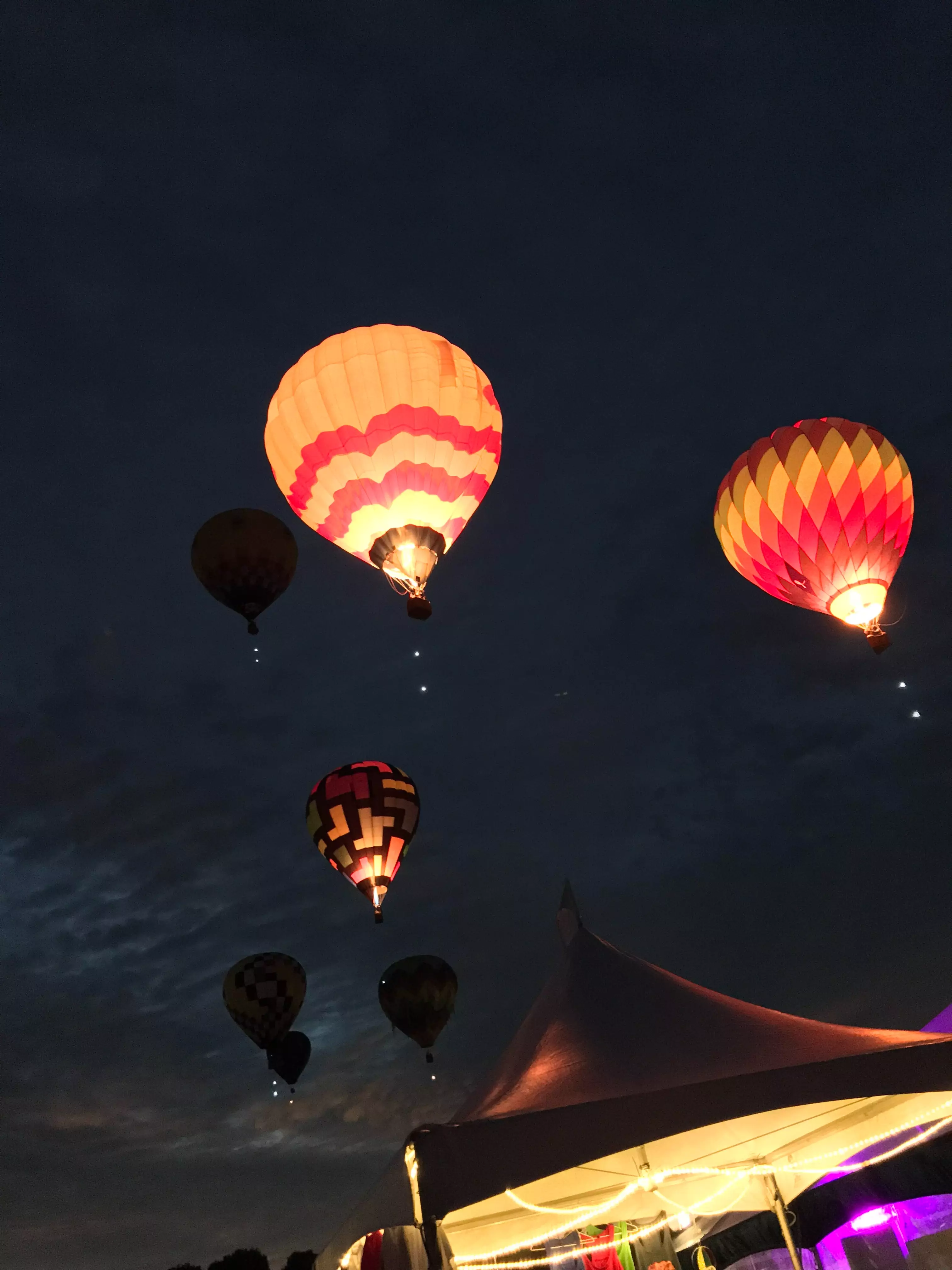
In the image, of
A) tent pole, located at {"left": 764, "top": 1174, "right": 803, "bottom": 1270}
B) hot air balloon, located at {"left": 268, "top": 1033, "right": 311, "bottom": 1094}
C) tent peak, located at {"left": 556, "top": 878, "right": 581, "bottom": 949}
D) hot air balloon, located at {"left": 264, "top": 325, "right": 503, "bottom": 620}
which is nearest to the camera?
tent pole, located at {"left": 764, "top": 1174, "right": 803, "bottom": 1270}

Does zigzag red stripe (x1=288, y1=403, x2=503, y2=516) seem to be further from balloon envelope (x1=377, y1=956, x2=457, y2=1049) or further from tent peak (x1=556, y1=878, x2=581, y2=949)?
balloon envelope (x1=377, y1=956, x2=457, y2=1049)

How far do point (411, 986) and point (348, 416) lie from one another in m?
7.76

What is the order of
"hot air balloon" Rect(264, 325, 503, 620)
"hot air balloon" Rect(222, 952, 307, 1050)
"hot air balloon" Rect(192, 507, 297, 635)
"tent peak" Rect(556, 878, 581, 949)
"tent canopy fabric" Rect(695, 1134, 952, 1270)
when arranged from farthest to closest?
"hot air balloon" Rect(222, 952, 307, 1050) → "hot air balloon" Rect(192, 507, 297, 635) → "hot air balloon" Rect(264, 325, 503, 620) → "tent peak" Rect(556, 878, 581, 949) → "tent canopy fabric" Rect(695, 1134, 952, 1270)

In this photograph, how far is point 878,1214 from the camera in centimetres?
910

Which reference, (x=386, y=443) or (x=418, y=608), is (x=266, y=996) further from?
(x=386, y=443)

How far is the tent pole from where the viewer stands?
6020mm

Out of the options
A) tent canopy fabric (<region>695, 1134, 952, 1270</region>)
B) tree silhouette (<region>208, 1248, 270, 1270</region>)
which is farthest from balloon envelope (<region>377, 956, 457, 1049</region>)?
tree silhouette (<region>208, 1248, 270, 1270</region>)

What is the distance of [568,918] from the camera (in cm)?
791

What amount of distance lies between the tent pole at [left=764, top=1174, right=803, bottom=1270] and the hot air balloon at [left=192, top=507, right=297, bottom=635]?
7643 millimetres

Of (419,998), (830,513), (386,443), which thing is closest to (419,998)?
(419,998)

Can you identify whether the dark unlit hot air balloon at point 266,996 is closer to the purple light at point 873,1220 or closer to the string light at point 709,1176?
the string light at point 709,1176

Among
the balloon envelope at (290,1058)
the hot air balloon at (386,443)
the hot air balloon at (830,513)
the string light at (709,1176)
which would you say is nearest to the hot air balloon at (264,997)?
the balloon envelope at (290,1058)

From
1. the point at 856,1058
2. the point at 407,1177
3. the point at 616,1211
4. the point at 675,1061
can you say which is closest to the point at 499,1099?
the point at 675,1061

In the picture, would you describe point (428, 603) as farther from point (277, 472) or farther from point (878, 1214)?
point (878, 1214)
